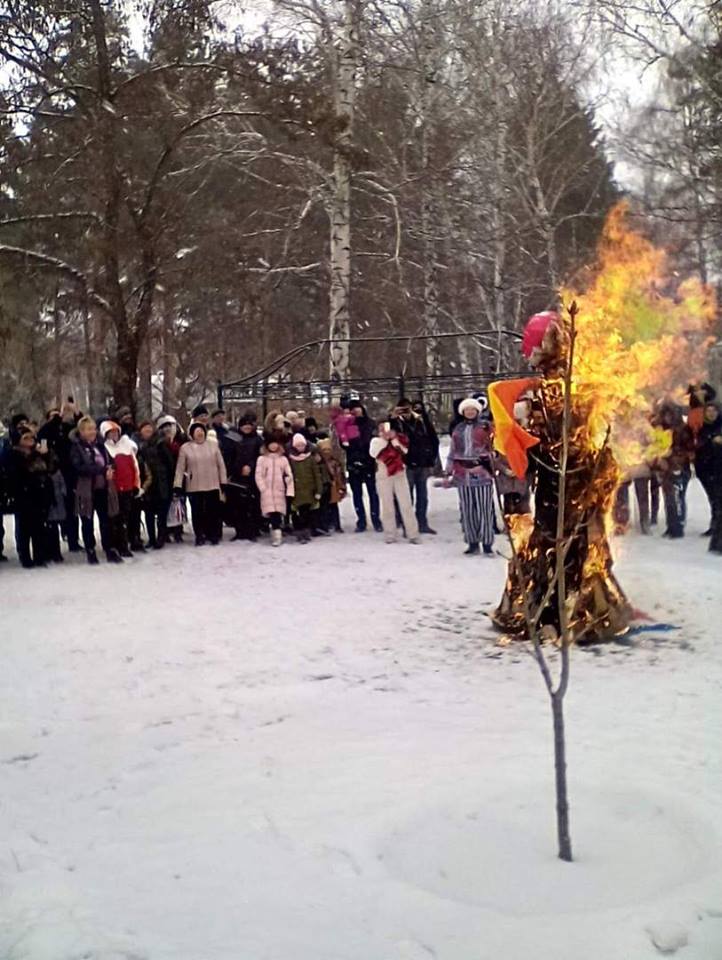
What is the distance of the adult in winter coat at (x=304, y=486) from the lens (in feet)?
44.3

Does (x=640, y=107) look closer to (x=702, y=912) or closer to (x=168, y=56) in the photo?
(x=168, y=56)

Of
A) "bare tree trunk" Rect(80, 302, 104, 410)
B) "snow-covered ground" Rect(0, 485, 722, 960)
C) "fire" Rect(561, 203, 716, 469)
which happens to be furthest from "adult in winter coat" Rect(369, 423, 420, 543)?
"bare tree trunk" Rect(80, 302, 104, 410)

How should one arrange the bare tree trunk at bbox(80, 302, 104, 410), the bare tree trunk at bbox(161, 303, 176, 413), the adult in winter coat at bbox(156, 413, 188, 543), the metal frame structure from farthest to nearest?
the bare tree trunk at bbox(80, 302, 104, 410) < the bare tree trunk at bbox(161, 303, 176, 413) < the metal frame structure < the adult in winter coat at bbox(156, 413, 188, 543)

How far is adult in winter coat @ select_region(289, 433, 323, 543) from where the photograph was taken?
1351 centimetres

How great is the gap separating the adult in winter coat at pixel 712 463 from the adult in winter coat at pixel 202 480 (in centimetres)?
613

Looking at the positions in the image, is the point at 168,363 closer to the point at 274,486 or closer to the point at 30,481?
the point at 274,486

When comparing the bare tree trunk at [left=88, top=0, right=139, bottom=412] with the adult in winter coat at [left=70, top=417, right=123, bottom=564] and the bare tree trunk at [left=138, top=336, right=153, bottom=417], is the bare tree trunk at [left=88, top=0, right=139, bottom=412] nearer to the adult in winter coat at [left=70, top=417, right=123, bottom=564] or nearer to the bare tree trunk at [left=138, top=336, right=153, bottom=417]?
the adult in winter coat at [left=70, top=417, right=123, bottom=564]

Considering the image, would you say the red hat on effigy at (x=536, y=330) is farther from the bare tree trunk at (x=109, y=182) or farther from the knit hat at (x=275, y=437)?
the bare tree trunk at (x=109, y=182)

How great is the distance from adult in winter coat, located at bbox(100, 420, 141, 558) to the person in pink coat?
1.70 m

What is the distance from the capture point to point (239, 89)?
16484 mm

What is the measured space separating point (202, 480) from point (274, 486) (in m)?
0.96

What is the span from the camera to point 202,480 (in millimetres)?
13031

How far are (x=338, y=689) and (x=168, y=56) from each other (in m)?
12.6

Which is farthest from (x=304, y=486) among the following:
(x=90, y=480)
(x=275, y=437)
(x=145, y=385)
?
(x=145, y=385)
